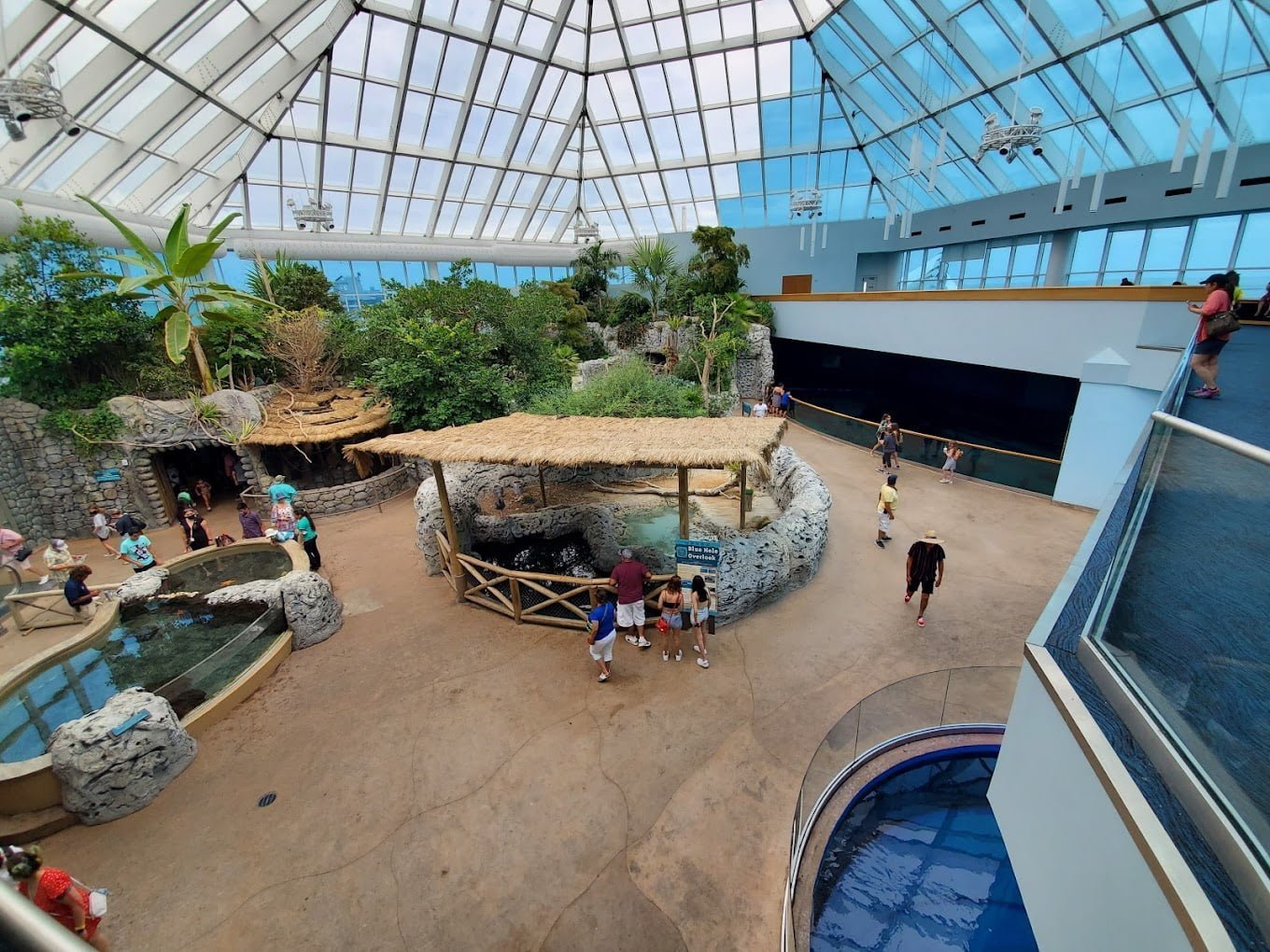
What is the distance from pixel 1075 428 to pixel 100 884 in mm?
13779

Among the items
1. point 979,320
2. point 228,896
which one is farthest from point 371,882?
point 979,320

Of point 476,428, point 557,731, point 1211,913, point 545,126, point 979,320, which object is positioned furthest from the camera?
point 545,126

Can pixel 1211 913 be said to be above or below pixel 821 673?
above

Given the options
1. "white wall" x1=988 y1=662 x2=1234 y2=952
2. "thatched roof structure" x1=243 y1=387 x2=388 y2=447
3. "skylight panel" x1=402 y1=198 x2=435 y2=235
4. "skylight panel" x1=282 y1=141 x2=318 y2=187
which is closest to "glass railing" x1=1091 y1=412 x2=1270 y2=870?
"white wall" x1=988 y1=662 x2=1234 y2=952

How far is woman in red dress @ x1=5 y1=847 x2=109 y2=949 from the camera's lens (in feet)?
→ 11.5

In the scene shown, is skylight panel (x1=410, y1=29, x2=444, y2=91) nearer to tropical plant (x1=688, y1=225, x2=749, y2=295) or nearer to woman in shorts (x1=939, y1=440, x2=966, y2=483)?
tropical plant (x1=688, y1=225, x2=749, y2=295)

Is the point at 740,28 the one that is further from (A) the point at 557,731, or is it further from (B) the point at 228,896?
(B) the point at 228,896

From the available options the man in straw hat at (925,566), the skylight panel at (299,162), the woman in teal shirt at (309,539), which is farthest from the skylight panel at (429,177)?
the man in straw hat at (925,566)

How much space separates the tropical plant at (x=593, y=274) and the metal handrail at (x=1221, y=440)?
2366 centimetres

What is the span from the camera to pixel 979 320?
11.4 meters

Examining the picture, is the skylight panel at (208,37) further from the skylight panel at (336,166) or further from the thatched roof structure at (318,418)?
the thatched roof structure at (318,418)

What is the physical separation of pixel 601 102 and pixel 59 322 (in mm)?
19030

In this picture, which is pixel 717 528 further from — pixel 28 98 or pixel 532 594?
pixel 28 98

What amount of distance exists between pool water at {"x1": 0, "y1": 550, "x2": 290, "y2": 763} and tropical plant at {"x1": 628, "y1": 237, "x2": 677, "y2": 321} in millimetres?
18596
